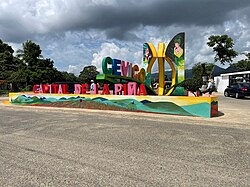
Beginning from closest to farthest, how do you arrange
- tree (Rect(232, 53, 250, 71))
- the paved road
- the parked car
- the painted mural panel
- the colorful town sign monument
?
the paved road < the painted mural panel < the colorful town sign monument < the parked car < tree (Rect(232, 53, 250, 71))

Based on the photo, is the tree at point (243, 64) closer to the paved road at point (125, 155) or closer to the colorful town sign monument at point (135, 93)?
the colorful town sign monument at point (135, 93)

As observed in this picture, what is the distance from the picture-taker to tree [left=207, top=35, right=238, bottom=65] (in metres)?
35.4

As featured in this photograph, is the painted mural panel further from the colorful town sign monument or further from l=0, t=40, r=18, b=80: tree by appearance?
l=0, t=40, r=18, b=80: tree

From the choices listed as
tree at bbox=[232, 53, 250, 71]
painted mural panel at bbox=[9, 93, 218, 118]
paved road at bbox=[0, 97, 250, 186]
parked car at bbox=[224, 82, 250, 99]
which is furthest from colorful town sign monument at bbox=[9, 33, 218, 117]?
tree at bbox=[232, 53, 250, 71]

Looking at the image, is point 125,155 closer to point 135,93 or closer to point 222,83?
point 135,93

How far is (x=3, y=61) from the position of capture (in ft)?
147

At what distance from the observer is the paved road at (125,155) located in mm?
3588

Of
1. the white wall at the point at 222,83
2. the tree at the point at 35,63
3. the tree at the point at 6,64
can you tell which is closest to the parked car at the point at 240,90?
the white wall at the point at 222,83

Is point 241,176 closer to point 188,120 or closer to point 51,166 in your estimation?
point 51,166

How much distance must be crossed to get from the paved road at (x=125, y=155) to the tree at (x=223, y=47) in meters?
30.8

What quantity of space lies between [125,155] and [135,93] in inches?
290

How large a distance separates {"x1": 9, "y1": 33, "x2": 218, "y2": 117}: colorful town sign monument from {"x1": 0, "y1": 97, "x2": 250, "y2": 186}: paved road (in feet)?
8.11

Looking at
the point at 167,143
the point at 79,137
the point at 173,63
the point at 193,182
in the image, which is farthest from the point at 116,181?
the point at 173,63

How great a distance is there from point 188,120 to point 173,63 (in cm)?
555
